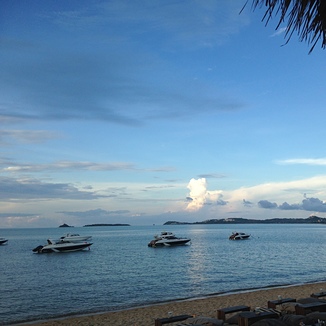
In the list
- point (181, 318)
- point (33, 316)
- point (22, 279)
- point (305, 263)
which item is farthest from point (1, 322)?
point (305, 263)

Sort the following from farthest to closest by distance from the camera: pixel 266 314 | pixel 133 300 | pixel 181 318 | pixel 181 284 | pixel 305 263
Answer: pixel 305 263 → pixel 181 284 → pixel 133 300 → pixel 181 318 → pixel 266 314

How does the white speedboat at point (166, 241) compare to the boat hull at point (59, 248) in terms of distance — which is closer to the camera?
the boat hull at point (59, 248)

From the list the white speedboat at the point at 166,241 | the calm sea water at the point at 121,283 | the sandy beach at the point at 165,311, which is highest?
the white speedboat at the point at 166,241

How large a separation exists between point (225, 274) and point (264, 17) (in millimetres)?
34498

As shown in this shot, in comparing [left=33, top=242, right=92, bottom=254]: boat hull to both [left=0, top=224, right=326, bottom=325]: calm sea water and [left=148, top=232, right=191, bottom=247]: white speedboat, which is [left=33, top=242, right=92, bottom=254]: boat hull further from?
[left=0, top=224, right=326, bottom=325]: calm sea water

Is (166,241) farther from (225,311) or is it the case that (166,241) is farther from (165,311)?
(225,311)

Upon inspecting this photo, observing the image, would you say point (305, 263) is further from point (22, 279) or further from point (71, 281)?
point (22, 279)

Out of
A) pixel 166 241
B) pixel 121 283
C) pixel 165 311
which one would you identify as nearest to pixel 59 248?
pixel 166 241

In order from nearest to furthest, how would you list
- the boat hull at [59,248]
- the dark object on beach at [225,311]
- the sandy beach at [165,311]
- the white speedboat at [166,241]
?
the dark object on beach at [225,311] → the sandy beach at [165,311] → the boat hull at [59,248] → the white speedboat at [166,241]

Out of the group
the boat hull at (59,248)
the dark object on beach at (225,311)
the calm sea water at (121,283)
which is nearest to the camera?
the dark object on beach at (225,311)

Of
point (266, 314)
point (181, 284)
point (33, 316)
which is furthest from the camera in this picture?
point (181, 284)

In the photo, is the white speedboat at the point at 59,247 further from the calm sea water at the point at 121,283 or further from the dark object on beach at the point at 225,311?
the dark object on beach at the point at 225,311

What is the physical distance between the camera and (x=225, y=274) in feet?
117

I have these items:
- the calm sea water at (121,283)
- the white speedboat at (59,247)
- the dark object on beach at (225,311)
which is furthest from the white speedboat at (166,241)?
the dark object on beach at (225,311)
